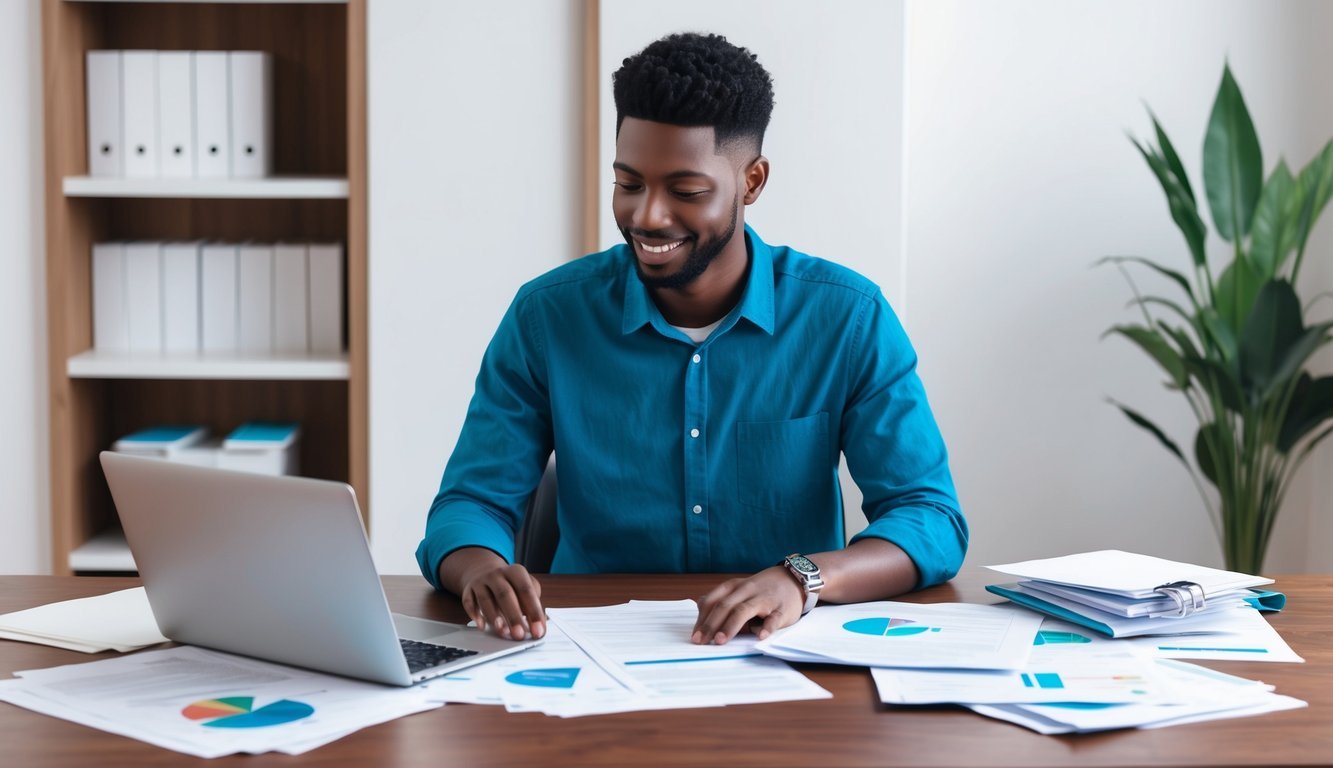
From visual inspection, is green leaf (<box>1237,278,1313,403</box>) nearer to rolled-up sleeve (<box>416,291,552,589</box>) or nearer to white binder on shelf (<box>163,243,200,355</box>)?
rolled-up sleeve (<box>416,291,552,589</box>)

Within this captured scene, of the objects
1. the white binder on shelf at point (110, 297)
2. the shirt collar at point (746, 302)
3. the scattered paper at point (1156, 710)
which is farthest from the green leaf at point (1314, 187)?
the white binder on shelf at point (110, 297)

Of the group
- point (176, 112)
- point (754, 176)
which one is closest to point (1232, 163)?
point (754, 176)

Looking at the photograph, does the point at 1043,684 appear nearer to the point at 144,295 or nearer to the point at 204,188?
the point at 204,188

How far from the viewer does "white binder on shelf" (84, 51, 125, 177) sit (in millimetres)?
2723

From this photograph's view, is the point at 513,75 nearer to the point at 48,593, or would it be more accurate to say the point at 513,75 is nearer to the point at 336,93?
the point at 336,93

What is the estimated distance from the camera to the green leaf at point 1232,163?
2.61 m

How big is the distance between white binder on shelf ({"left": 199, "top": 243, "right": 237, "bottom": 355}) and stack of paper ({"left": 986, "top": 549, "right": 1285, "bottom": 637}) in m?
1.92

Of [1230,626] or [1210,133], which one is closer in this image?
[1230,626]

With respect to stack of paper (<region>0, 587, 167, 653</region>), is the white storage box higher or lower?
lower

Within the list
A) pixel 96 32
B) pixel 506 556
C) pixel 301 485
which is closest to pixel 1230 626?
pixel 506 556

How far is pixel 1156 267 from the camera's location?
8.96 ft

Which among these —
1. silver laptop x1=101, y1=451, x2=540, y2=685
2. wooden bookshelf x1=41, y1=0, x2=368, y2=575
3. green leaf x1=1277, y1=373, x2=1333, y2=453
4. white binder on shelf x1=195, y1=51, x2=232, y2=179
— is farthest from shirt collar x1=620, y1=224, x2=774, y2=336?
green leaf x1=1277, y1=373, x2=1333, y2=453

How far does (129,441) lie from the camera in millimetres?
2756

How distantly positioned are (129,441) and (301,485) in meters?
1.87
